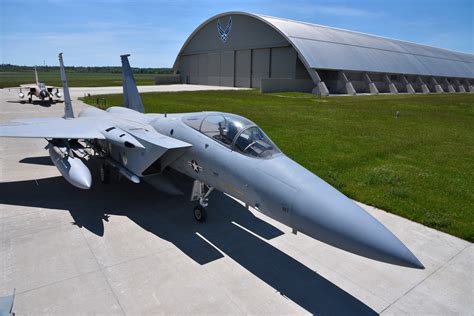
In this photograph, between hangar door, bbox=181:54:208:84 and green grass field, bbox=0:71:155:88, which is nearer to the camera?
green grass field, bbox=0:71:155:88

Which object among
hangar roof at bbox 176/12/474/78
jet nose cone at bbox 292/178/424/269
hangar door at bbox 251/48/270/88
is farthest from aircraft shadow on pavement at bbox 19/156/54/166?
hangar door at bbox 251/48/270/88

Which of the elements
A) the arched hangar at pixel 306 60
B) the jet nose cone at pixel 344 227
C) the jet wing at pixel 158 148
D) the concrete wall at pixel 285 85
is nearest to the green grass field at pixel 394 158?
the jet nose cone at pixel 344 227

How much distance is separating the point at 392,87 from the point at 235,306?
178 feet

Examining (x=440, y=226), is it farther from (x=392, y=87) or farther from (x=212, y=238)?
(x=392, y=87)

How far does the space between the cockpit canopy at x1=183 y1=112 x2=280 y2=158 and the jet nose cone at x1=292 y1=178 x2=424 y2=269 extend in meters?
1.29

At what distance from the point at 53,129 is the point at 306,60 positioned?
130 ft

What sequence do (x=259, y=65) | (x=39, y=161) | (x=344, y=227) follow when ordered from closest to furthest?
(x=344, y=227) → (x=39, y=161) → (x=259, y=65)

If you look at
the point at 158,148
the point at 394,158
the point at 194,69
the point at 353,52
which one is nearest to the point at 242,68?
the point at 194,69

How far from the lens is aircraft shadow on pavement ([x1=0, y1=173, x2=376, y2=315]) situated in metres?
4.92

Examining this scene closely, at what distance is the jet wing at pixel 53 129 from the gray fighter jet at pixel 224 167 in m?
0.02

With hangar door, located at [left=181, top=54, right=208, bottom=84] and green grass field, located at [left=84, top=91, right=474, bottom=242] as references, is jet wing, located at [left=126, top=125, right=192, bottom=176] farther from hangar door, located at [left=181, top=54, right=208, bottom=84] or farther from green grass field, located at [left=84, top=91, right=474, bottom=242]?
hangar door, located at [left=181, top=54, right=208, bottom=84]

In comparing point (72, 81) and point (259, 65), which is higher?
point (259, 65)

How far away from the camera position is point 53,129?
28.0ft

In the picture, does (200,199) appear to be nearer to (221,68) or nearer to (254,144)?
(254,144)
